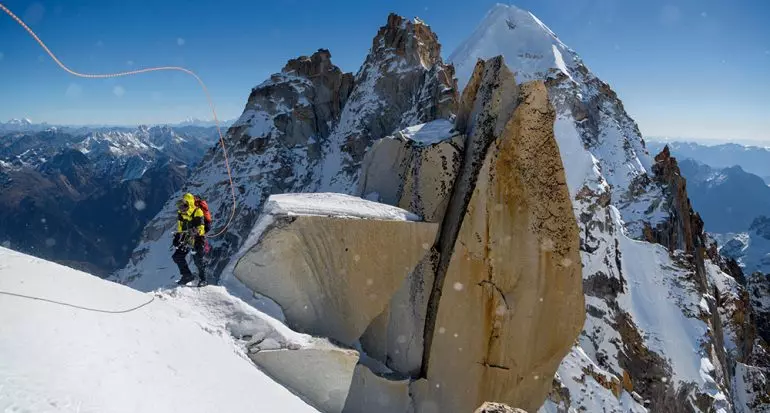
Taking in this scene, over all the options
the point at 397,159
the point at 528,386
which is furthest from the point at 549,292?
the point at 397,159

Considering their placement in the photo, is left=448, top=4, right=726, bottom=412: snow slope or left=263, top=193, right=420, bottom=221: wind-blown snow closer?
left=263, top=193, right=420, bottom=221: wind-blown snow

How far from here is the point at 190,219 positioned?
1132 cm

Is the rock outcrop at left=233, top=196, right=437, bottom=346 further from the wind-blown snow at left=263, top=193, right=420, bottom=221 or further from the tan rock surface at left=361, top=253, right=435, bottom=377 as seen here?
the tan rock surface at left=361, top=253, right=435, bottom=377

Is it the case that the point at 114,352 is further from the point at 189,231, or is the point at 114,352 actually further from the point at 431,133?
the point at 431,133

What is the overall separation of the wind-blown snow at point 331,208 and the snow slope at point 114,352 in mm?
2950

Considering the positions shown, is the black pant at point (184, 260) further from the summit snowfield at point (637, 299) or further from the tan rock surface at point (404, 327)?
the summit snowfield at point (637, 299)

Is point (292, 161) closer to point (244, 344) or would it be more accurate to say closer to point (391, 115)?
point (391, 115)

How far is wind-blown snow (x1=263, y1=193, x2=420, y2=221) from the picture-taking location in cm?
1029

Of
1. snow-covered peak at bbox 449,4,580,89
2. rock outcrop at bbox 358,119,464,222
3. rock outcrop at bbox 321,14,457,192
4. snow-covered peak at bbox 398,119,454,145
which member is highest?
snow-covered peak at bbox 449,4,580,89

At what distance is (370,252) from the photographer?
1052 cm

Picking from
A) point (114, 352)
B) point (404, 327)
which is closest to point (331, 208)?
point (404, 327)

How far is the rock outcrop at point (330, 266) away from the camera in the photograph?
32.0 ft

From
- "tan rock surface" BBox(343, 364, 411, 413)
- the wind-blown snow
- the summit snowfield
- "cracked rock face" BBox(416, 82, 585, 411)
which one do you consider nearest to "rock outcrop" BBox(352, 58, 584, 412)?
"cracked rock face" BBox(416, 82, 585, 411)

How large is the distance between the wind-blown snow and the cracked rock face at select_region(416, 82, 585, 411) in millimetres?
1895
